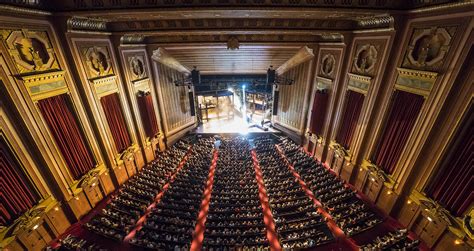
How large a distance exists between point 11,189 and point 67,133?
255cm

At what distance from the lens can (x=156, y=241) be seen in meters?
8.48

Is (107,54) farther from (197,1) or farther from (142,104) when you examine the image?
(197,1)

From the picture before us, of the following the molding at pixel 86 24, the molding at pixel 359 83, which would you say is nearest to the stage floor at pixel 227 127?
the molding at pixel 359 83

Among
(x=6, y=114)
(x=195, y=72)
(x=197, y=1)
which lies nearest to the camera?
(x=6, y=114)

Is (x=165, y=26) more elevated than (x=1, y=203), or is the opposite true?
(x=165, y=26)

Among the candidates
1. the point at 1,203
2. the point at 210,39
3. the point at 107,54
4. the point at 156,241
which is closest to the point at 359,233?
the point at 156,241

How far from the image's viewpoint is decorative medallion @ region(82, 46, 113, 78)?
9375 mm

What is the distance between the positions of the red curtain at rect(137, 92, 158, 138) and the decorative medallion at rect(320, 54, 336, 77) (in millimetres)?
11081

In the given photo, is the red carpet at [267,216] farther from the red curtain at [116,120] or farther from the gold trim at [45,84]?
the gold trim at [45,84]

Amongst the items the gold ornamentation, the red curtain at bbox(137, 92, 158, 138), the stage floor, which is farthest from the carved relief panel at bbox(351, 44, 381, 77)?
the red curtain at bbox(137, 92, 158, 138)

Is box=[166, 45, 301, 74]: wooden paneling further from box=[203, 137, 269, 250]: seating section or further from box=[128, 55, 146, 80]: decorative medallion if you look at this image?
box=[203, 137, 269, 250]: seating section

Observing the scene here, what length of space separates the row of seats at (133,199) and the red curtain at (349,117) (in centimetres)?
1034

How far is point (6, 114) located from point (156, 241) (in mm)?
6770

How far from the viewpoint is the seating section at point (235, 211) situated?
8.34 m
